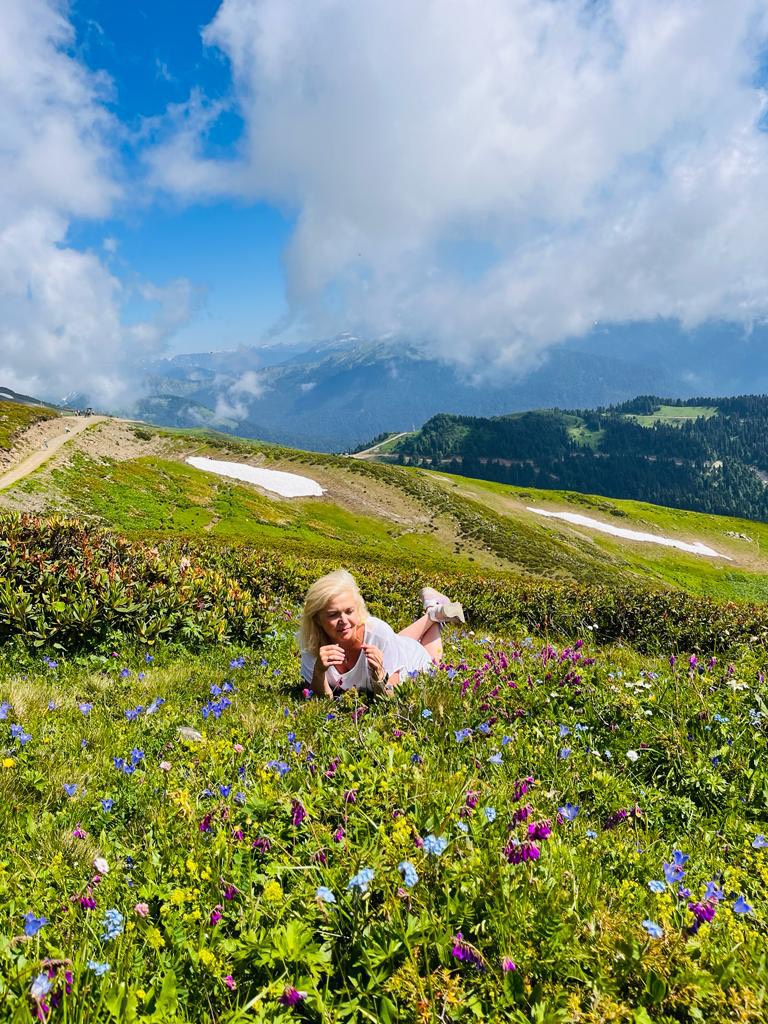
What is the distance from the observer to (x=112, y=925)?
2133mm

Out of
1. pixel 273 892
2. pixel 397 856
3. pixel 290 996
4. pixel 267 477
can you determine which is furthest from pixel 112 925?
pixel 267 477

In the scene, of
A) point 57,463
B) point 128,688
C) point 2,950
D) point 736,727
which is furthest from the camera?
point 57,463

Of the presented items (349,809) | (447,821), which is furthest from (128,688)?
(447,821)

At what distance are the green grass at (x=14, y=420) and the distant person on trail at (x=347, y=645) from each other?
5292 centimetres

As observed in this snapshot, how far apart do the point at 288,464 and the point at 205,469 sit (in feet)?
40.3

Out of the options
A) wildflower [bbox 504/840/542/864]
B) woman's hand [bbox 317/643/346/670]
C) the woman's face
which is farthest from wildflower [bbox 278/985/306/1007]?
the woman's face

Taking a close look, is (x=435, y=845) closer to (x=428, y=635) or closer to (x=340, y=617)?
(x=340, y=617)

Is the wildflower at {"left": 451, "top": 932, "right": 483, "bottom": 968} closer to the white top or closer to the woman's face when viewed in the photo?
the white top

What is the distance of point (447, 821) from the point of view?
254 centimetres

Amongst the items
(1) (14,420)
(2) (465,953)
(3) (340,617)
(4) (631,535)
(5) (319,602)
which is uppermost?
(1) (14,420)

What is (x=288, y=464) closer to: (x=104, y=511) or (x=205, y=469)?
(x=205, y=469)

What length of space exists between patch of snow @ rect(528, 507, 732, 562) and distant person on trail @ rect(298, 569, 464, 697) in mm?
81886

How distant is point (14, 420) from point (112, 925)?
68506 mm

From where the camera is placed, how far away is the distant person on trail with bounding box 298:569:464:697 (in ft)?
17.1
